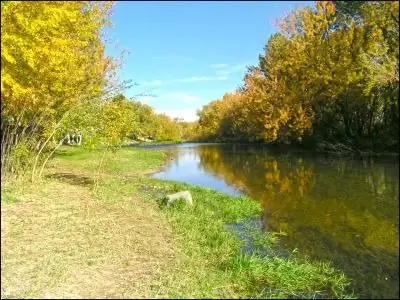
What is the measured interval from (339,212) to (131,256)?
36.5 feet

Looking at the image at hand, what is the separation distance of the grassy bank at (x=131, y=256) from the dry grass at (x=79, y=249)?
2cm

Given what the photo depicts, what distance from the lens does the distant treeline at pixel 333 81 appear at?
1559 inches

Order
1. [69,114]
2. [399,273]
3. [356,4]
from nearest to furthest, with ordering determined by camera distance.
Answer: [399,273]
[69,114]
[356,4]

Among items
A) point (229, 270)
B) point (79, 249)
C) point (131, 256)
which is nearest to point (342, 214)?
point (229, 270)

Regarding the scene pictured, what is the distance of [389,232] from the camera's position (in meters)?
14.9

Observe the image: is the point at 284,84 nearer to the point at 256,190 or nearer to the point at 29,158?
the point at 256,190

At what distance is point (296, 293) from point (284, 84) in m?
47.1

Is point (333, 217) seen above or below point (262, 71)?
below

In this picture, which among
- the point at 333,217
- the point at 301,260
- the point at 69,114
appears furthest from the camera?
the point at 69,114

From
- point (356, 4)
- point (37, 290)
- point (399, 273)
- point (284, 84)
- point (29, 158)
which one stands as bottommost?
point (399, 273)

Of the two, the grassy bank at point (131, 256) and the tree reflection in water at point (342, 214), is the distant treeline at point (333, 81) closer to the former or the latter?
the tree reflection in water at point (342, 214)

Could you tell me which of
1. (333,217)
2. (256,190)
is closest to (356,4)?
(256,190)

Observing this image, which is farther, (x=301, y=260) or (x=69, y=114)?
(x=69, y=114)

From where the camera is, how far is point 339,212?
18516 mm
